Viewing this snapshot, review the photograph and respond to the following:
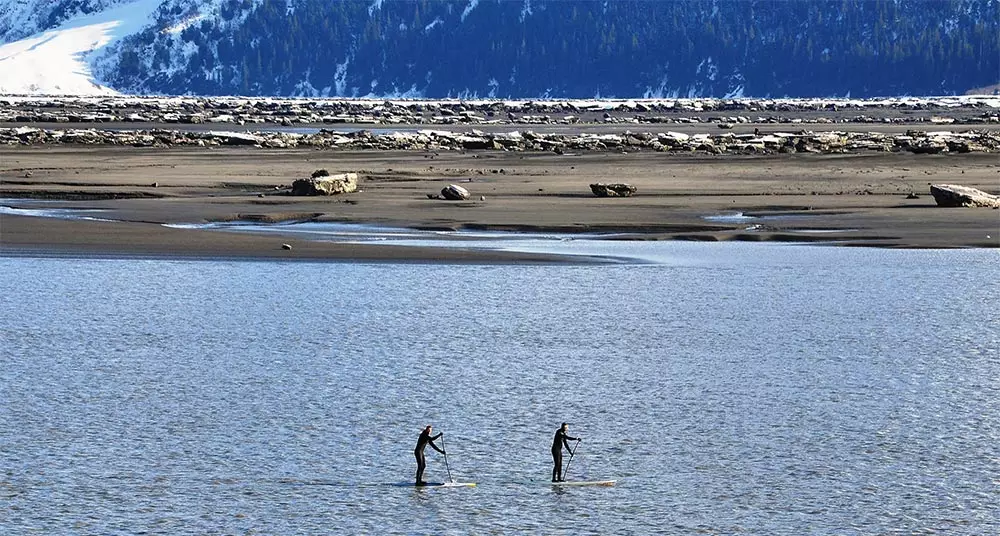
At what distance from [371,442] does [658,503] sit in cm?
A: 336

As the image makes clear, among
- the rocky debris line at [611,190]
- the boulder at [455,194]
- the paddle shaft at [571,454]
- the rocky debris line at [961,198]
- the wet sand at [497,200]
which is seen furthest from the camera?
the rocky debris line at [611,190]

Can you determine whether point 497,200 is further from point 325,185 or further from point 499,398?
point 499,398

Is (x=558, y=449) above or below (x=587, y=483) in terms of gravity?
above

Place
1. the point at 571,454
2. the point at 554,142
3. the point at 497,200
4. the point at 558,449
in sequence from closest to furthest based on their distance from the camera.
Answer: the point at 558,449 → the point at 571,454 → the point at 497,200 → the point at 554,142

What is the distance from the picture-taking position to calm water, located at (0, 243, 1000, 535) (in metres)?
13.3

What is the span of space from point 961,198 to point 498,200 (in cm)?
1156

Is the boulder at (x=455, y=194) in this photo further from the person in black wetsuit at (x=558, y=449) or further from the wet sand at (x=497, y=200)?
the person in black wetsuit at (x=558, y=449)

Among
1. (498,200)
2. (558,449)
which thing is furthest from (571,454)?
(498,200)

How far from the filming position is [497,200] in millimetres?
40344

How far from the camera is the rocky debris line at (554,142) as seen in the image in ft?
210

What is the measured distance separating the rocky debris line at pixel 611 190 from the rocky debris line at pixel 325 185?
667 centimetres

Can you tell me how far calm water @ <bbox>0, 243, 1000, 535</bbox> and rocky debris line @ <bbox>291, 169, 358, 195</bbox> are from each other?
13.0 m

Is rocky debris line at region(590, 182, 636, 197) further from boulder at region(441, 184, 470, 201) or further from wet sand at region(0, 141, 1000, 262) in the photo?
boulder at region(441, 184, 470, 201)

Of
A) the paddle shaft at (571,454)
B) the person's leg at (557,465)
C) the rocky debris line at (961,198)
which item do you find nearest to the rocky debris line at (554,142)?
the rocky debris line at (961,198)
